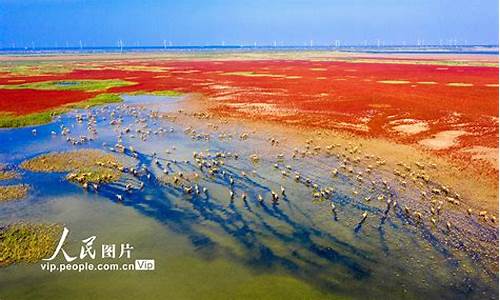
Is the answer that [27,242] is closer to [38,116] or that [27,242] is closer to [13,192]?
[13,192]

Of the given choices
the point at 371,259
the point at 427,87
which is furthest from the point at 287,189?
the point at 427,87

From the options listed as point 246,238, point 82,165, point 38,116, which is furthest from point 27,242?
point 38,116

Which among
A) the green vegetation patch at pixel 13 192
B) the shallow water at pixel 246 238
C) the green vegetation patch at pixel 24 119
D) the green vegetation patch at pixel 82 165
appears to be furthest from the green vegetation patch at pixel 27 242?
the green vegetation patch at pixel 24 119

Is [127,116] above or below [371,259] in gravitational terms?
above

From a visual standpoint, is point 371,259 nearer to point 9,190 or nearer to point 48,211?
point 48,211

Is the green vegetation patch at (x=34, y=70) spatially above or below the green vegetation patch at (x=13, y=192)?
above

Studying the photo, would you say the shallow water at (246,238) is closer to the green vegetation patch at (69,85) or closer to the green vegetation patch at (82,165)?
the green vegetation patch at (82,165)
